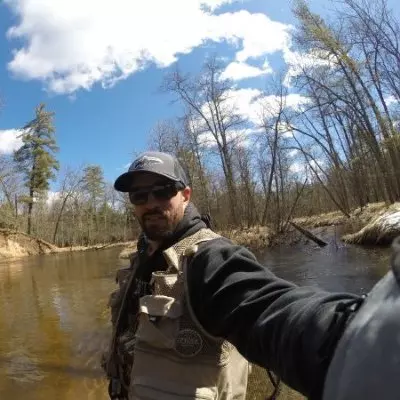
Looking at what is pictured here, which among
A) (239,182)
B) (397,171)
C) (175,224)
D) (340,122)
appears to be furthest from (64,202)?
(175,224)

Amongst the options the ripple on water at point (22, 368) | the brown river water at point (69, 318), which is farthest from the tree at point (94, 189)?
the ripple on water at point (22, 368)

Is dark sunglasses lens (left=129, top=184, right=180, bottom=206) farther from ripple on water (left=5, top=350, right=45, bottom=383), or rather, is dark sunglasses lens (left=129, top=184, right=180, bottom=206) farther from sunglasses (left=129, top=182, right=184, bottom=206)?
ripple on water (left=5, top=350, right=45, bottom=383)

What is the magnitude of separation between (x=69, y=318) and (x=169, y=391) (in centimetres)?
756

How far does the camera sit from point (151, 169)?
5.92 ft

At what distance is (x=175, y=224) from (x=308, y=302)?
0.91 metres

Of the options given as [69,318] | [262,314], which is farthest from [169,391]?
[69,318]

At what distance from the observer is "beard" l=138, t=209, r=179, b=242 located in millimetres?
1826

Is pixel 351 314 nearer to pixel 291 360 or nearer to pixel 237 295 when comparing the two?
pixel 291 360

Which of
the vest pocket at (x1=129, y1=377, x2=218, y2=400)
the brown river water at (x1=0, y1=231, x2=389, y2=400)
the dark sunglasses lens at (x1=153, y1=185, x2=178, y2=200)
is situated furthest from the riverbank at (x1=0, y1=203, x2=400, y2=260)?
the vest pocket at (x1=129, y1=377, x2=218, y2=400)

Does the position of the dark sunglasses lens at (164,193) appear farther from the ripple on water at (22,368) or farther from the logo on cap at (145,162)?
Result: the ripple on water at (22,368)

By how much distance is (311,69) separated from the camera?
73.0ft

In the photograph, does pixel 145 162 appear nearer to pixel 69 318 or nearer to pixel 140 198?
pixel 140 198

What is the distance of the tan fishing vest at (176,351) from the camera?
1455 millimetres

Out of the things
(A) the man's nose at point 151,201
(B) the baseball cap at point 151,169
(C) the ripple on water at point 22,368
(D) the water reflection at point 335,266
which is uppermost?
(B) the baseball cap at point 151,169
